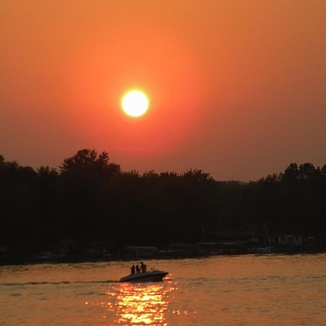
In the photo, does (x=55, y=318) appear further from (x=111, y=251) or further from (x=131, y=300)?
(x=111, y=251)

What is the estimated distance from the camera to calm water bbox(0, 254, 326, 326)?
55719 millimetres

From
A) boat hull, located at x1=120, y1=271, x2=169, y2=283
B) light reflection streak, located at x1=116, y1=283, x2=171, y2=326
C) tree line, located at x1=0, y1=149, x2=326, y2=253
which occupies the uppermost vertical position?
tree line, located at x1=0, y1=149, x2=326, y2=253

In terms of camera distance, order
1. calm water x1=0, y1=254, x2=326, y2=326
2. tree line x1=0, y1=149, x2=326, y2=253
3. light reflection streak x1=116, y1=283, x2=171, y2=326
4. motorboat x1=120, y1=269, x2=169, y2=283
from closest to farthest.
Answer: light reflection streak x1=116, y1=283, x2=171, y2=326, calm water x1=0, y1=254, x2=326, y2=326, motorboat x1=120, y1=269, x2=169, y2=283, tree line x1=0, y1=149, x2=326, y2=253

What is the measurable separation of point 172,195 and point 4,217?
40266 millimetres

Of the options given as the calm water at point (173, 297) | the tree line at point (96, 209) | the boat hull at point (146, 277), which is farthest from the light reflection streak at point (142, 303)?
the tree line at point (96, 209)

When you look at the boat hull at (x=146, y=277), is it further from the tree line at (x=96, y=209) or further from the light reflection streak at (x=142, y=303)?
the tree line at (x=96, y=209)

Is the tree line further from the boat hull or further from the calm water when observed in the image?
the boat hull

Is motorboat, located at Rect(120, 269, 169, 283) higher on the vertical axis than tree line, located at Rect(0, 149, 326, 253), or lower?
lower

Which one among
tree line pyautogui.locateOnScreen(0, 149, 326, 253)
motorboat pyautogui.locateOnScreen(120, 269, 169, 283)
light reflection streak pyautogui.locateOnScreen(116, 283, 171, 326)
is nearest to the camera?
light reflection streak pyautogui.locateOnScreen(116, 283, 171, 326)

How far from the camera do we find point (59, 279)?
9100 centimetres

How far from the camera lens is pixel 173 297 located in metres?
68.4

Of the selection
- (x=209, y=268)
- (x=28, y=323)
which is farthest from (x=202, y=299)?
(x=209, y=268)

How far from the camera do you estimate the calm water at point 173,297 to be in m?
55.7

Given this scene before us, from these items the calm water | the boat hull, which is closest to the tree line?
the calm water
